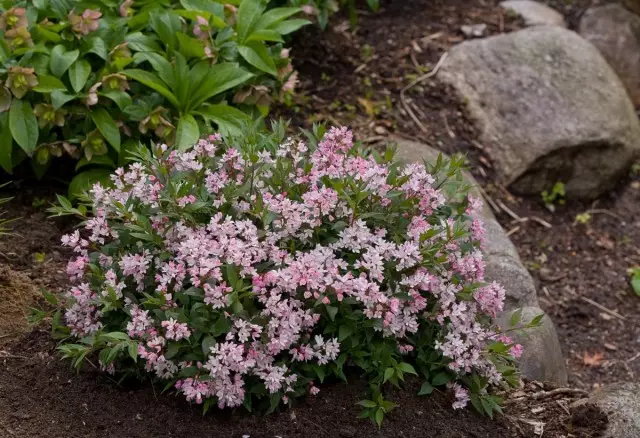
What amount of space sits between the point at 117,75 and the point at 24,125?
1.42 ft

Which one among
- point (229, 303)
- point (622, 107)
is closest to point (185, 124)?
point (229, 303)

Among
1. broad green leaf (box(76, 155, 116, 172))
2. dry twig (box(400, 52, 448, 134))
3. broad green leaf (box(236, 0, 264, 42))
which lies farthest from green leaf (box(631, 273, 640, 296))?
broad green leaf (box(76, 155, 116, 172))

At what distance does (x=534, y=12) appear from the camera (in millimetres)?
6223

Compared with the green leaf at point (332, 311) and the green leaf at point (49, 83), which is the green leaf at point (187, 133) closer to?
the green leaf at point (49, 83)

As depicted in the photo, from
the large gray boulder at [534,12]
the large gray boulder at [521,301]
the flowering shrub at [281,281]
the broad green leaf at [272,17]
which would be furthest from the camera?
the large gray boulder at [534,12]

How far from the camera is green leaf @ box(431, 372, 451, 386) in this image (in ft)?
9.51

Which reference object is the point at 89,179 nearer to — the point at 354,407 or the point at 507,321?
the point at 354,407

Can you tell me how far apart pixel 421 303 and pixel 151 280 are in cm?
87

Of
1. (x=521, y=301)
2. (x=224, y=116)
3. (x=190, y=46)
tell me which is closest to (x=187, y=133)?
(x=224, y=116)

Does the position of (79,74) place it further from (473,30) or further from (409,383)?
(473,30)

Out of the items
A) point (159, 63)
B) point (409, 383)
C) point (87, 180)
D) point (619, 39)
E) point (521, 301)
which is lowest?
point (619, 39)

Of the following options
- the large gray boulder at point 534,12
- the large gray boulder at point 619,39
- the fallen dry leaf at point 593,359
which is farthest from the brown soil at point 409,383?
the large gray boulder at point 619,39

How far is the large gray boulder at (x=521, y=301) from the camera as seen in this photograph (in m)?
3.47

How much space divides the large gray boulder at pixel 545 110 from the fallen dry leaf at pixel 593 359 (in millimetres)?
1192
